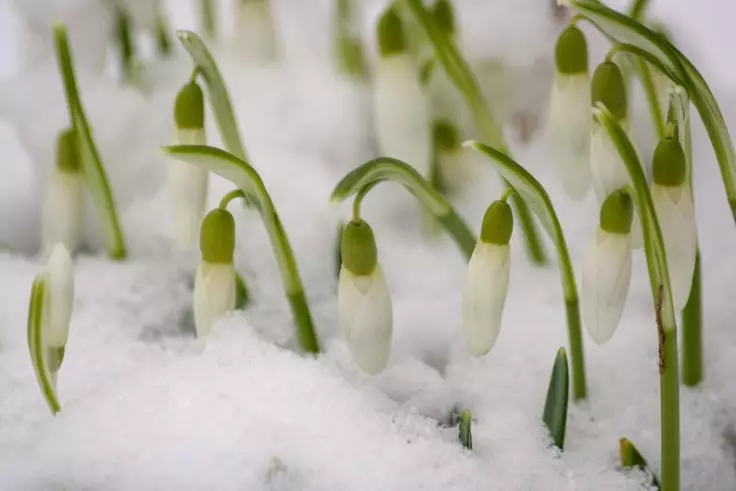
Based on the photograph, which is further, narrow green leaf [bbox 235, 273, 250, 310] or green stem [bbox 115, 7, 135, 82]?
green stem [bbox 115, 7, 135, 82]

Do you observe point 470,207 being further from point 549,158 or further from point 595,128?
point 595,128

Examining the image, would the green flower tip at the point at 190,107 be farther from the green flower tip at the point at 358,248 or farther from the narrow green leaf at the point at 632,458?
the narrow green leaf at the point at 632,458

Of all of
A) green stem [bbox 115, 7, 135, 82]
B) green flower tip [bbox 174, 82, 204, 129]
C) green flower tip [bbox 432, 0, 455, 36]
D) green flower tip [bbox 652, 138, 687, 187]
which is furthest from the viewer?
green stem [bbox 115, 7, 135, 82]

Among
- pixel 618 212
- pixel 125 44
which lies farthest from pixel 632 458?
pixel 125 44

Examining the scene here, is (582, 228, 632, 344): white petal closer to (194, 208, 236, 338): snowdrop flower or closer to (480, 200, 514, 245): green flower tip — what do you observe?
(480, 200, 514, 245): green flower tip

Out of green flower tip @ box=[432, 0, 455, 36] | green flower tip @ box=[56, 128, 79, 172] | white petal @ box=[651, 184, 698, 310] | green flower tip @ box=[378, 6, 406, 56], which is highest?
green flower tip @ box=[432, 0, 455, 36]

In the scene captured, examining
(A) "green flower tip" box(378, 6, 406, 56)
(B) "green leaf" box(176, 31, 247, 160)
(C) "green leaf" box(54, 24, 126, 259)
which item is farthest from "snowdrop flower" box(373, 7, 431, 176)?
(C) "green leaf" box(54, 24, 126, 259)
